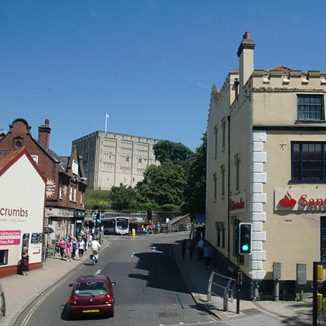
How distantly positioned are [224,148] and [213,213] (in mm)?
6054

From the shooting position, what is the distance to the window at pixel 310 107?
18625 mm

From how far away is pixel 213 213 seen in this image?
29859mm

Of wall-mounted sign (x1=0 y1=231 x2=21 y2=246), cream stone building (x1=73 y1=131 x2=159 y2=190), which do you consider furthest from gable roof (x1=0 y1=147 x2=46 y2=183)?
cream stone building (x1=73 y1=131 x2=159 y2=190)

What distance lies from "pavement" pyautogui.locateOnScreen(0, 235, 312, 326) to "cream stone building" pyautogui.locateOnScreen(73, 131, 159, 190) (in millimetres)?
102907

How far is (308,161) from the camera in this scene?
18359 millimetres

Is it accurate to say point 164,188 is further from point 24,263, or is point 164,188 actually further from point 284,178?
point 284,178

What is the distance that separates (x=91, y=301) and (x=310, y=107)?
12467 mm

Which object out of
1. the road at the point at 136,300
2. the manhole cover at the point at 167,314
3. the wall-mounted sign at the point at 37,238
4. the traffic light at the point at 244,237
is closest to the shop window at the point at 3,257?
A: the wall-mounted sign at the point at 37,238

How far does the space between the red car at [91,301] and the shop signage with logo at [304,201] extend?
817 cm

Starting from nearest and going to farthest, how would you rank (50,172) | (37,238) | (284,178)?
(284,178)
(37,238)
(50,172)

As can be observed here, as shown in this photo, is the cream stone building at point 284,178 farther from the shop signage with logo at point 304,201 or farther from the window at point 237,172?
the window at point 237,172

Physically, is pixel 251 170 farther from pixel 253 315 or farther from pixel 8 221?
pixel 8 221

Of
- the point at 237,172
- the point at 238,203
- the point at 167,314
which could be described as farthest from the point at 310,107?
the point at 167,314

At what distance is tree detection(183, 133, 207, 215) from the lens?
43125mm
